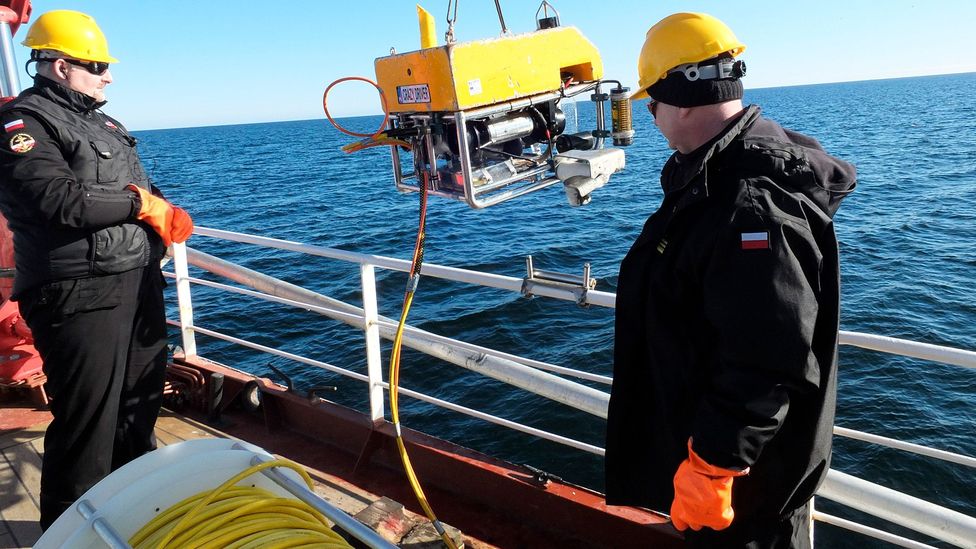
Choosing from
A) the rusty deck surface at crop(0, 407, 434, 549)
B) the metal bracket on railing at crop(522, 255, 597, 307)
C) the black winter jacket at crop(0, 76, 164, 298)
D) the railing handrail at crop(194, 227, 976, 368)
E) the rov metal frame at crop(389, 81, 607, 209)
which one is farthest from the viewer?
the rusty deck surface at crop(0, 407, 434, 549)

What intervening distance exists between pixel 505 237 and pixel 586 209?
18.2 feet

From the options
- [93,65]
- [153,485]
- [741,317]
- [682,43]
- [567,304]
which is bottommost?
[567,304]

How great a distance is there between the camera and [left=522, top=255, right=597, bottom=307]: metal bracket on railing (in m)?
2.66

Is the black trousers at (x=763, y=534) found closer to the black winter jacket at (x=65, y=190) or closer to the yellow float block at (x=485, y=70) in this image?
the yellow float block at (x=485, y=70)

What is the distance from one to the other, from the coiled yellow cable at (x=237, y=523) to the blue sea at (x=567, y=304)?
1949 mm

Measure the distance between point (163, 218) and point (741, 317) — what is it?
229 cm

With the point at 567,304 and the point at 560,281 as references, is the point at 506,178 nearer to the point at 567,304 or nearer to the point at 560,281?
the point at 560,281

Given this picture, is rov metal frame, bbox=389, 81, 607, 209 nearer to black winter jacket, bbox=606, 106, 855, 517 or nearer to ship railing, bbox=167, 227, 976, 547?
ship railing, bbox=167, 227, 976, 547

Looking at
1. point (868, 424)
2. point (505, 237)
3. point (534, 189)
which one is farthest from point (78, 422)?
point (505, 237)

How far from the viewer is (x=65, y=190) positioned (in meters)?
2.40

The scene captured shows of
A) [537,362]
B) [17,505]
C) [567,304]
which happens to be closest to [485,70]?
[537,362]

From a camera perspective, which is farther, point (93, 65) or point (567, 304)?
point (567, 304)

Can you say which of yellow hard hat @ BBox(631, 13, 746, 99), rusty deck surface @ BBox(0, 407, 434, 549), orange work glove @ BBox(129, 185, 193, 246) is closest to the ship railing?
rusty deck surface @ BBox(0, 407, 434, 549)

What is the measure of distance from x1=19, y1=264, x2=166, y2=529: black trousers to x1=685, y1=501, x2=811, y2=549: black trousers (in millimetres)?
2285
